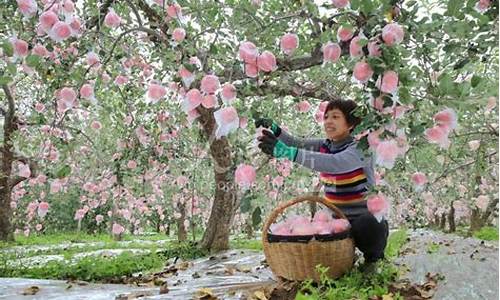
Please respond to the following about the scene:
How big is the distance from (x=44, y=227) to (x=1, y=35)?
1578cm

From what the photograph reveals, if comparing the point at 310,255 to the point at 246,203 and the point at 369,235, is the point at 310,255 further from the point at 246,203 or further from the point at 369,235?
the point at 246,203

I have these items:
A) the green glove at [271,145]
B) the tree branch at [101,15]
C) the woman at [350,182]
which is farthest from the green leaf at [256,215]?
the tree branch at [101,15]

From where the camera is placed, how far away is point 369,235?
2742 millimetres

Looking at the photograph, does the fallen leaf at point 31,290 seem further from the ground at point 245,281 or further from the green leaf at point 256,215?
the green leaf at point 256,215

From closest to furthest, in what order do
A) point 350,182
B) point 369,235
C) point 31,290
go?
point 369,235 → point 350,182 → point 31,290

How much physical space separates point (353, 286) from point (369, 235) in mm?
304

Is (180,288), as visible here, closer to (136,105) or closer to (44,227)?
(136,105)

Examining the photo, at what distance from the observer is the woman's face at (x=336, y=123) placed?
2.83 meters

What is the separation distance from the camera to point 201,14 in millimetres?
2471

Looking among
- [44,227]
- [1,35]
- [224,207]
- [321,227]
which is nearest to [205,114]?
[224,207]

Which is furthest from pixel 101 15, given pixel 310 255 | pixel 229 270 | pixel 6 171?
pixel 6 171

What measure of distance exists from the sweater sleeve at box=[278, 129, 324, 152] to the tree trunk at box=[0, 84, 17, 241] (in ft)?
16.0

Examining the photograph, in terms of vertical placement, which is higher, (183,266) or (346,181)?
(346,181)

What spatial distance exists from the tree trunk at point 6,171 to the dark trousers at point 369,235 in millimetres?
5253
